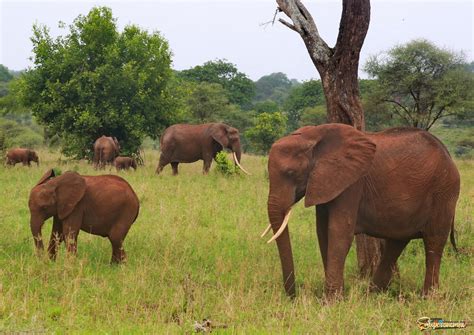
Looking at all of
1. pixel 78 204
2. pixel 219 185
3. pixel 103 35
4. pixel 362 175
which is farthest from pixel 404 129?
pixel 103 35

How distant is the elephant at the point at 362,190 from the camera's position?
591 cm

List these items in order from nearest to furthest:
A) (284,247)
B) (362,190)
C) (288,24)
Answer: (284,247) < (362,190) < (288,24)

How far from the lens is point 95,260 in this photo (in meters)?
7.64

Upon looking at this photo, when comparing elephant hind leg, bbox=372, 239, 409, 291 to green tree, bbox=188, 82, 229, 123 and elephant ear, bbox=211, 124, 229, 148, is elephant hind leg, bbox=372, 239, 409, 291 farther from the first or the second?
green tree, bbox=188, 82, 229, 123

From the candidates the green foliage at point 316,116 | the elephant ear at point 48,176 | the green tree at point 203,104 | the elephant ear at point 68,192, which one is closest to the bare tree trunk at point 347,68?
the elephant ear at point 68,192

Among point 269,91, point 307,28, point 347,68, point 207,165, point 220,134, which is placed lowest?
point 207,165

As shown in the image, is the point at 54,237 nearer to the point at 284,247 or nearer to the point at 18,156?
the point at 284,247

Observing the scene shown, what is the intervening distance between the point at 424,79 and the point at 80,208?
26.8m

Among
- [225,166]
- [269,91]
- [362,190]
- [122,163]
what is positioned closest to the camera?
[362,190]

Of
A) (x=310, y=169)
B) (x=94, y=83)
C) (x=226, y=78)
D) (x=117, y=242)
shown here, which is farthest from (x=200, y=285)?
(x=226, y=78)

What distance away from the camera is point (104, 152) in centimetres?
2014

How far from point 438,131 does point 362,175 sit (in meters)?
55.8

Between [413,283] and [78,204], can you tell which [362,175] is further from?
[78,204]

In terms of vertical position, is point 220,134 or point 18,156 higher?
point 220,134
